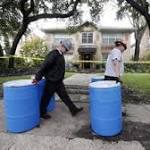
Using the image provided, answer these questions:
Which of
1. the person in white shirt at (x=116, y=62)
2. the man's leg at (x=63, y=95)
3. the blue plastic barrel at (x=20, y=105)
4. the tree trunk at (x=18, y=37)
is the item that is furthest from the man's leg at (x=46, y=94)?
the tree trunk at (x=18, y=37)

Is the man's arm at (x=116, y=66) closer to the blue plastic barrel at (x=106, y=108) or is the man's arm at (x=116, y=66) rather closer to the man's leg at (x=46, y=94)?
the blue plastic barrel at (x=106, y=108)

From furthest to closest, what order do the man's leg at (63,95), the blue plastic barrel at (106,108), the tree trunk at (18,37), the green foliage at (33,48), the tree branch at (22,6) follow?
the green foliage at (33,48) < the tree trunk at (18,37) < the tree branch at (22,6) < the man's leg at (63,95) < the blue plastic barrel at (106,108)

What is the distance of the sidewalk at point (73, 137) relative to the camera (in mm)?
4602

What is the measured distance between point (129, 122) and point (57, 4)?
12570mm

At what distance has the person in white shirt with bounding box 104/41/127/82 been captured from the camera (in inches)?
231

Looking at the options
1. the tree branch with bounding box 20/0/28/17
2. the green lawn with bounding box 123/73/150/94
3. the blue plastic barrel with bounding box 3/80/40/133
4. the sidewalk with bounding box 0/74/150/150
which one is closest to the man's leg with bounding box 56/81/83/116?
the sidewalk with bounding box 0/74/150/150

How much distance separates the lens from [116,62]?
5875 mm

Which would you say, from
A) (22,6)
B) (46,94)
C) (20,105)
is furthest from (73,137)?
(22,6)

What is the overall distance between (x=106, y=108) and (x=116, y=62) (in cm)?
139

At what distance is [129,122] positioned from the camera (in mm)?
5801

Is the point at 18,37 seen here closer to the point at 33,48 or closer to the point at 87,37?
the point at 33,48

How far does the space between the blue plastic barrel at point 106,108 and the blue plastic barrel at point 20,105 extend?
45.7 inches

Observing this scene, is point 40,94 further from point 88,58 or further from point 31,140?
point 88,58

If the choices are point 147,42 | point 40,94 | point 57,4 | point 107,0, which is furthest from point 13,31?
point 147,42
